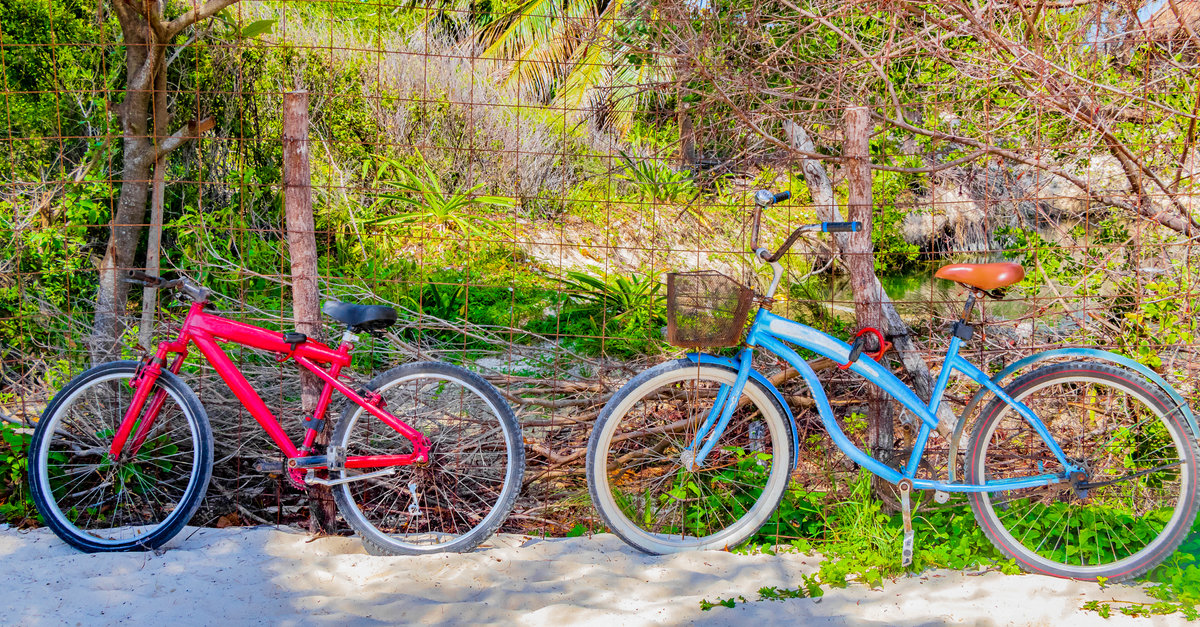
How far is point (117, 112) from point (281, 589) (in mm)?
4855

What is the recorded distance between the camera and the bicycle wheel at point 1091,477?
9.20 ft

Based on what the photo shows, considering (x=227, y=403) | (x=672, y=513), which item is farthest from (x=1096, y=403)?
(x=227, y=403)

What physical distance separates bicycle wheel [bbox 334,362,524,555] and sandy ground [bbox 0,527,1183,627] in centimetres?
15

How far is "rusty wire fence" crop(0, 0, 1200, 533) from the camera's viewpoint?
149 inches

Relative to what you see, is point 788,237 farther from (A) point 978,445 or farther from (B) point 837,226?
(A) point 978,445

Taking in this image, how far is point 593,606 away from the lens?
256 centimetres

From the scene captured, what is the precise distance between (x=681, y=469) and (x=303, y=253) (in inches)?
74.0

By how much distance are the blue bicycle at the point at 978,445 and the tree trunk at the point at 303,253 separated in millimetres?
1187

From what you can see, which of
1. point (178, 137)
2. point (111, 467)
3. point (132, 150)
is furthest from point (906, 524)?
point (132, 150)

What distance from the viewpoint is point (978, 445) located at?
2.92m

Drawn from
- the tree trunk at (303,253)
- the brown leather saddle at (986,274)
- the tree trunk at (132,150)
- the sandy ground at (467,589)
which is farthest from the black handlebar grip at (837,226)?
the tree trunk at (132,150)

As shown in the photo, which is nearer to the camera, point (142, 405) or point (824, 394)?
point (824, 394)

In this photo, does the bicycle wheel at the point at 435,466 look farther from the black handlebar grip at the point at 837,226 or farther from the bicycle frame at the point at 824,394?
the black handlebar grip at the point at 837,226

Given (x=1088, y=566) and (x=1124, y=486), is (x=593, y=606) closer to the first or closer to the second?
(x=1088, y=566)
